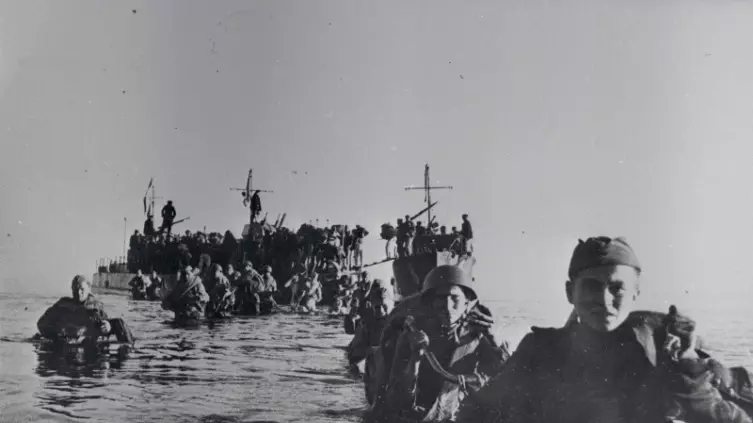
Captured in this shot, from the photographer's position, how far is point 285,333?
37.1 feet

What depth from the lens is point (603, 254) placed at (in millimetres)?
2332

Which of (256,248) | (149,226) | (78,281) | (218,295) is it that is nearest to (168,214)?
(149,226)

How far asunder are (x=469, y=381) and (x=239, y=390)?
263cm

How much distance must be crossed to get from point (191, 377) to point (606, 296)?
4.86 m

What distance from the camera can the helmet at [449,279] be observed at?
3.90 meters

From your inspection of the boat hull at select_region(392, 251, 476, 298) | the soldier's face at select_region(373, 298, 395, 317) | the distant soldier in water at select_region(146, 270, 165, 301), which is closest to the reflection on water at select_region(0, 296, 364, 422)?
the soldier's face at select_region(373, 298, 395, 317)

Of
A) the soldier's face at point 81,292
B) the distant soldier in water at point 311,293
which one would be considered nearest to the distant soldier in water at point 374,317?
the soldier's face at point 81,292

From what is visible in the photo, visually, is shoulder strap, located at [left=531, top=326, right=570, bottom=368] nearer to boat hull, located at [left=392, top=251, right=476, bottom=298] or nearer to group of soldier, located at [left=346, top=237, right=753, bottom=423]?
group of soldier, located at [left=346, top=237, right=753, bottom=423]

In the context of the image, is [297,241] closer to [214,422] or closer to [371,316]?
[371,316]

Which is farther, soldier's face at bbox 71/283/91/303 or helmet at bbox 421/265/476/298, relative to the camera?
soldier's face at bbox 71/283/91/303

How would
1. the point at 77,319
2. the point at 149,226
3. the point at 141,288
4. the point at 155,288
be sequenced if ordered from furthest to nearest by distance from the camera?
the point at 155,288, the point at 141,288, the point at 149,226, the point at 77,319

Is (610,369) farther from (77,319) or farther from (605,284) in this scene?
(77,319)

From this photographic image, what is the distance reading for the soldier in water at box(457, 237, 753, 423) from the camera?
90.2 inches

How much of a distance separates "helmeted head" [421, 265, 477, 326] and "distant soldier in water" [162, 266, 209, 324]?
846 cm
